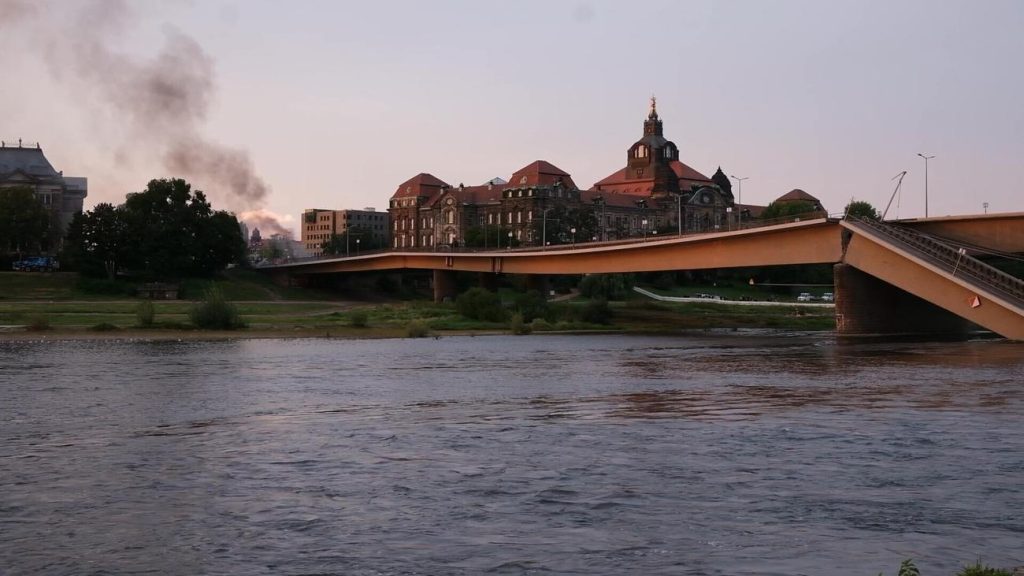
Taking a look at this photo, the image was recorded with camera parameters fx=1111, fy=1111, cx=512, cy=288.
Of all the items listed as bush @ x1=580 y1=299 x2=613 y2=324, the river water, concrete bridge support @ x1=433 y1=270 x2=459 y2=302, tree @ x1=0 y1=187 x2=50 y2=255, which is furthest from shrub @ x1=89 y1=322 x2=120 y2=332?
tree @ x1=0 y1=187 x2=50 y2=255

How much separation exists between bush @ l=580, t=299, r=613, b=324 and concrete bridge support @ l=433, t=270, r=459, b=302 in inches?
1470

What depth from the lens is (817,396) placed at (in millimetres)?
35688

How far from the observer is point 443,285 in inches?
5305

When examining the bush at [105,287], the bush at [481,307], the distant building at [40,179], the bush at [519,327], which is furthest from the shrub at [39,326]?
the distant building at [40,179]

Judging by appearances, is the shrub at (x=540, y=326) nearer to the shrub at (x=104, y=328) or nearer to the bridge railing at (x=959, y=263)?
the bridge railing at (x=959, y=263)

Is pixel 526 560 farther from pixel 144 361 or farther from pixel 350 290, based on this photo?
pixel 350 290

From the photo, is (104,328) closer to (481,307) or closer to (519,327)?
(519,327)

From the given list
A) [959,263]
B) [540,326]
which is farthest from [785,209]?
[959,263]

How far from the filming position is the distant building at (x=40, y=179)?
170 metres

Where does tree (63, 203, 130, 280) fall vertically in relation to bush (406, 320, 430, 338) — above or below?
above

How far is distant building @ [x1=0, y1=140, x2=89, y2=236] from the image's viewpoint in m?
170

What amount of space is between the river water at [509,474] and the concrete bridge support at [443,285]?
296ft

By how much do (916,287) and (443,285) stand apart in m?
78.3

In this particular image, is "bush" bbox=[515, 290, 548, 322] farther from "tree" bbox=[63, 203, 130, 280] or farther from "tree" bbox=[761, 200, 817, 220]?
"tree" bbox=[761, 200, 817, 220]
